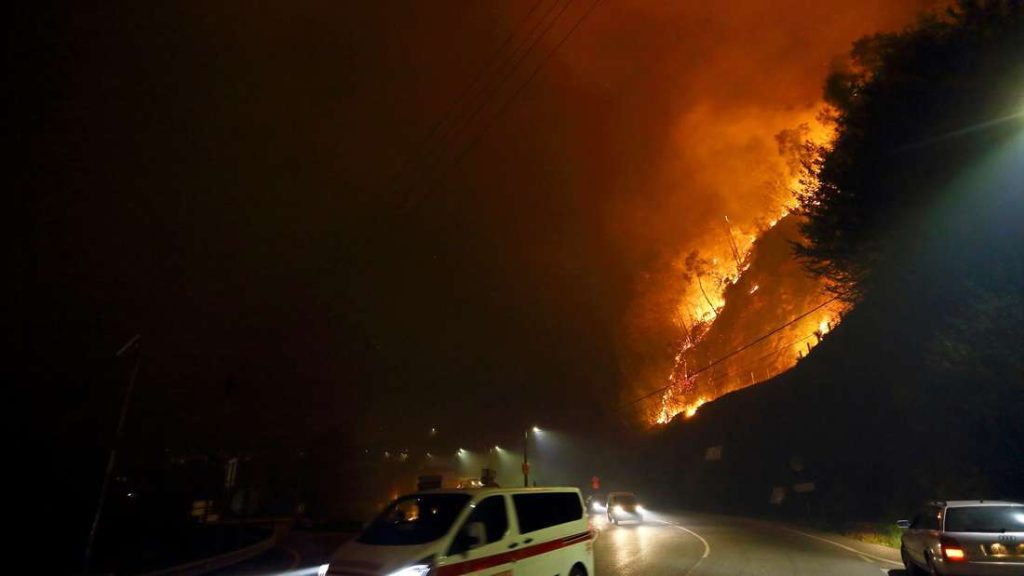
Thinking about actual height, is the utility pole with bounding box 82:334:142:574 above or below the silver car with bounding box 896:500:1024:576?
above

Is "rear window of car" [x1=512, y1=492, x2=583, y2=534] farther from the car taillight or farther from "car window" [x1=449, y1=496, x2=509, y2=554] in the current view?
the car taillight

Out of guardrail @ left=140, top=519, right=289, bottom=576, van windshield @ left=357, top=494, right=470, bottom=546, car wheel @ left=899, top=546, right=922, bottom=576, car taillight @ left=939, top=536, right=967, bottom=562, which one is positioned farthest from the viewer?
guardrail @ left=140, top=519, right=289, bottom=576

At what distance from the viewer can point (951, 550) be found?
9.68 m

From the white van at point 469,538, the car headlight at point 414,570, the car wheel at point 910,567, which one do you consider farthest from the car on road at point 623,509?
the car headlight at point 414,570

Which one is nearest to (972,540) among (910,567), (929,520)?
(929,520)

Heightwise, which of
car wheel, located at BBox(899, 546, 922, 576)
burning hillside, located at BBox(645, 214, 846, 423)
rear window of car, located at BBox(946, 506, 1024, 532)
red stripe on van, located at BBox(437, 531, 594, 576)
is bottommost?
car wheel, located at BBox(899, 546, 922, 576)

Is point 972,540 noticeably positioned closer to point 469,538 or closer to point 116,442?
point 469,538

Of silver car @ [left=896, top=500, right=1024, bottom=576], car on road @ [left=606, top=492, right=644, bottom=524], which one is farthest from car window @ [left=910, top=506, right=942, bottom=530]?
car on road @ [left=606, top=492, right=644, bottom=524]

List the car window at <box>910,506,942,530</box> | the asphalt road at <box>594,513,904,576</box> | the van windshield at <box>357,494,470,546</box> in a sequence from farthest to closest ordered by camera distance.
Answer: the asphalt road at <box>594,513,904,576</box>
the car window at <box>910,506,942,530</box>
the van windshield at <box>357,494,470,546</box>

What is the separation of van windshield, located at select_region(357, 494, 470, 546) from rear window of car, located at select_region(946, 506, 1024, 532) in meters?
8.72

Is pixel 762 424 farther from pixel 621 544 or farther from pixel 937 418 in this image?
pixel 621 544

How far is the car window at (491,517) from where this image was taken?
7.26m

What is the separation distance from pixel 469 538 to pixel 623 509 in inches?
1012

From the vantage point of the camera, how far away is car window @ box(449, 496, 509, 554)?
7262 millimetres
